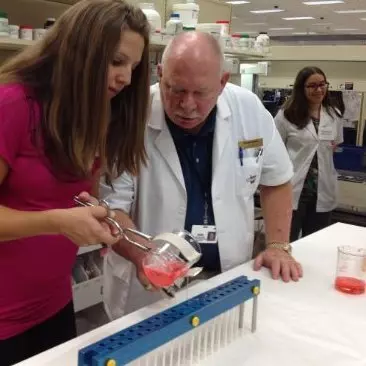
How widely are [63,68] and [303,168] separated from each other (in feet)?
8.82

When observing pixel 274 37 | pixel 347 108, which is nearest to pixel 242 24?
pixel 274 37

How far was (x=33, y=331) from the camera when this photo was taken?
1.28m

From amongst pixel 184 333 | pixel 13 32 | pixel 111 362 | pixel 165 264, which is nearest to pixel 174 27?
pixel 13 32

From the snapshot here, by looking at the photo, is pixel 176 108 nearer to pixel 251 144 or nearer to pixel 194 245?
pixel 251 144

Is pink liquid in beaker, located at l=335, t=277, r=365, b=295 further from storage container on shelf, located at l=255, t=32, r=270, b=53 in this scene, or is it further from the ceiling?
the ceiling

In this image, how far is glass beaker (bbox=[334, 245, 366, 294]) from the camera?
1.43 metres

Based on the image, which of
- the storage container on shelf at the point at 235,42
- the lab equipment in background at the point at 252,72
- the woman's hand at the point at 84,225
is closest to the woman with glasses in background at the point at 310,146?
the storage container on shelf at the point at 235,42

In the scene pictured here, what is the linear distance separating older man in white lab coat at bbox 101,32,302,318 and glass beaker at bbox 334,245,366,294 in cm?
12

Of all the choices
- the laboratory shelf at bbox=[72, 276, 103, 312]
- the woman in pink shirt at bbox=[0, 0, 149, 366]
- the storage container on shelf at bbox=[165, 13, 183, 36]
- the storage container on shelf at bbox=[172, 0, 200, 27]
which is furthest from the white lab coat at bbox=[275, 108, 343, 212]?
the woman in pink shirt at bbox=[0, 0, 149, 366]

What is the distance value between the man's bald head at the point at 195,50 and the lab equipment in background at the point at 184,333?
0.60 meters

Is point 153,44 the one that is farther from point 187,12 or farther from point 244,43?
point 244,43

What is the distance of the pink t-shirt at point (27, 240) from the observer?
111cm

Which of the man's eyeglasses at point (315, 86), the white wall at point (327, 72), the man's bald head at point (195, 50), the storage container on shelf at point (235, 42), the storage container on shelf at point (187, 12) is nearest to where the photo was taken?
the man's bald head at point (195, 50)

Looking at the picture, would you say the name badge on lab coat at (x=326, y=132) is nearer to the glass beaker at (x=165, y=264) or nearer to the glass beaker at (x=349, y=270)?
the glass beaker at (x=349, y=270)
